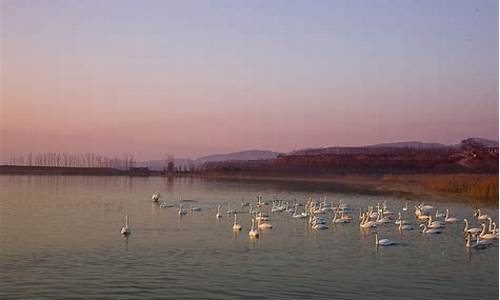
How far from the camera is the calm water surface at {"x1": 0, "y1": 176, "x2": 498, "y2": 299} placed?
44.3ft

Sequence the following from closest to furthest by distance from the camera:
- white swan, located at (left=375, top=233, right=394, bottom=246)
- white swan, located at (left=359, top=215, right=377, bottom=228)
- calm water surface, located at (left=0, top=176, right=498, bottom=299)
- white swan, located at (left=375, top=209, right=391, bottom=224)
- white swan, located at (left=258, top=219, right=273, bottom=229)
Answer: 1. calm water surface, located at (left=0, top=176, right=498, bottom=299)
2. white swan, located at (left=375, top=233, right=394, bottom=246)
3. white swan, located at (left=258, top=219, right=273, bottom=229)
4. white swan, located at (left=359, top=215, right=377, bottom=228)
5. white swan, located at (left=375, top=209, right=391, bottom=224)

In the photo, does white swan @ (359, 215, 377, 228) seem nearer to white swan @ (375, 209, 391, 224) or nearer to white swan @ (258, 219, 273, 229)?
white swan @ (375, 209, 391, 224)

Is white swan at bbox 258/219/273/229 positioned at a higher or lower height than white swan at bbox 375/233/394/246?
higher

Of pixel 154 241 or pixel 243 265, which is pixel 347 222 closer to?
pixel 154 241

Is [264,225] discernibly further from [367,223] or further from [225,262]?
[225,262]

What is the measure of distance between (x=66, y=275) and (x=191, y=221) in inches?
446

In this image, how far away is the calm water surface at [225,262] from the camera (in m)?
13.5

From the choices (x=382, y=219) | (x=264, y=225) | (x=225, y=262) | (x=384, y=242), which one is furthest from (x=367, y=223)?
(x=225, y=262)

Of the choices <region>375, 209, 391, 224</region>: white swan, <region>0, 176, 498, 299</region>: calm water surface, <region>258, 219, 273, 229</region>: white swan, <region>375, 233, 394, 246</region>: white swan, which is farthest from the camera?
<region>375, 209, 391, 224</region>: white swan

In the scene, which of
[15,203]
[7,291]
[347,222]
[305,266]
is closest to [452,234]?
[347,222]

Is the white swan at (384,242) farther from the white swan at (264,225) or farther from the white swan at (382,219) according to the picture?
the white swan at (382,219)

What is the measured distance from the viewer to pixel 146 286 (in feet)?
44.6

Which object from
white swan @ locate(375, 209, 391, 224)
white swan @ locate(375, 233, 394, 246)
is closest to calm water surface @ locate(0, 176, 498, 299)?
white swan @ locate(375, 233, 394, 246)

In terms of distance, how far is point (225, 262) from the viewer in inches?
648
